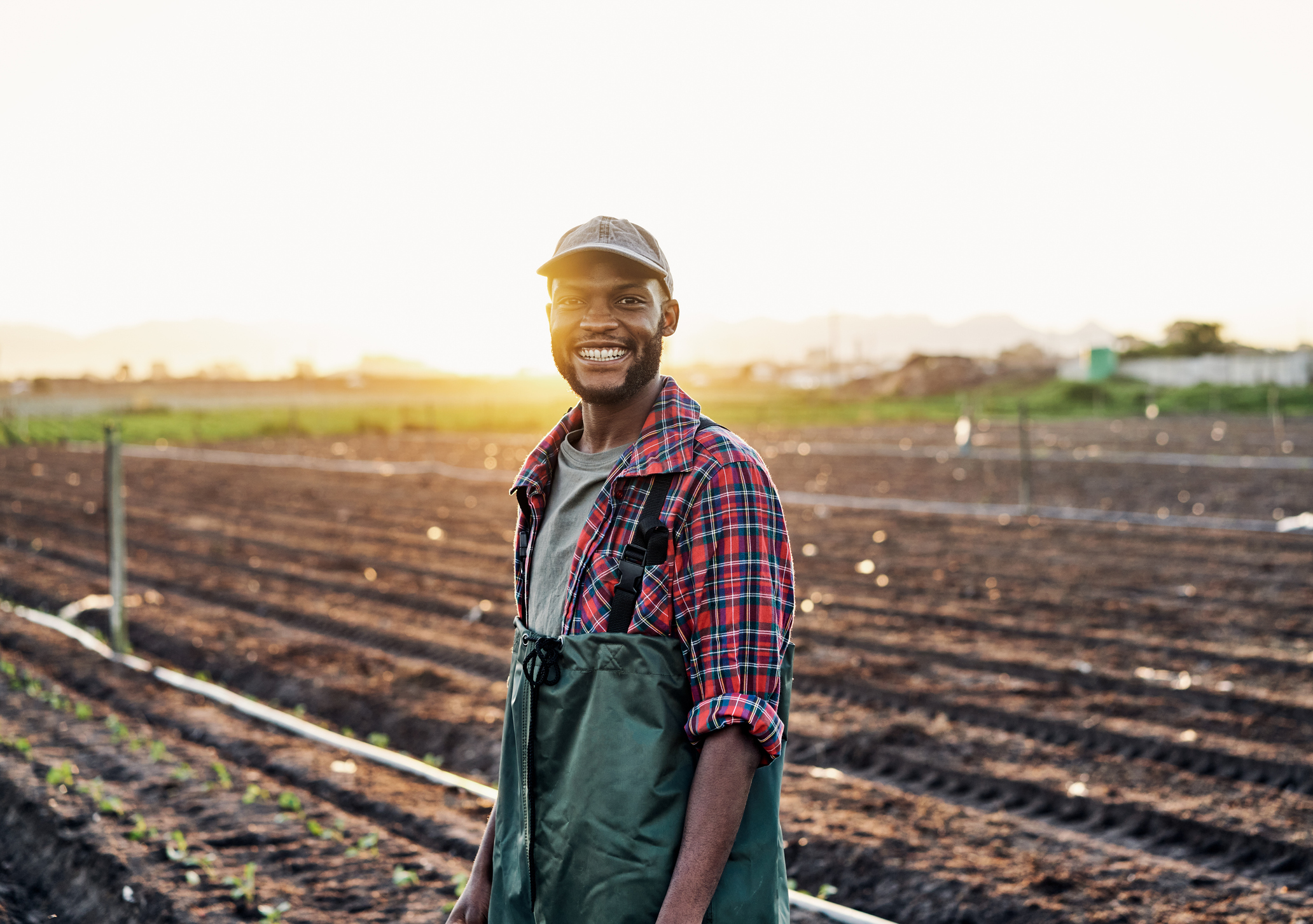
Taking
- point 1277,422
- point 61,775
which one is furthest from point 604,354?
point 1277,422

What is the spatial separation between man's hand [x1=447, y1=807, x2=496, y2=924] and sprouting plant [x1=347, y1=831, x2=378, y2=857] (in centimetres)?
242

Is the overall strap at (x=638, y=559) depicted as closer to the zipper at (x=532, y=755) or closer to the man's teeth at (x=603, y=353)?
the zipper at (x=532, y=755)

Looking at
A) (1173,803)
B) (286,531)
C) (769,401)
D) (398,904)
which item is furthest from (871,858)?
(769,401)

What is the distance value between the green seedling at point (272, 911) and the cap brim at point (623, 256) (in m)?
2.99

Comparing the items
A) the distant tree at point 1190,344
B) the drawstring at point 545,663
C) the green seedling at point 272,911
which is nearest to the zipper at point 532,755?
the drawstring at point 545,663

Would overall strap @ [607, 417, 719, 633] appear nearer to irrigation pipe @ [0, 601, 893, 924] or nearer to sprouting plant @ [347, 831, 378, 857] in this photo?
irrigation pipe @ [0, 601, 893, 924]

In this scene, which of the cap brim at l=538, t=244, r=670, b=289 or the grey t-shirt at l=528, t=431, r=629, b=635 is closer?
the cap brim at l=538, t=244, r=670, b=289

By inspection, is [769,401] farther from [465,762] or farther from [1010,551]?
[465,762]

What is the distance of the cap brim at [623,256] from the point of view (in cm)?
188

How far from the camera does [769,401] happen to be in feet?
198

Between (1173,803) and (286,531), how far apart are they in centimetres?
1098

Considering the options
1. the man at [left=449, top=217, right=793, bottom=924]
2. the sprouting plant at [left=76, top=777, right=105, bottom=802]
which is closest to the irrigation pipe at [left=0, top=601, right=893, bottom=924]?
the sprouting plant at [left=76, top=777, right=105, bottom=802]

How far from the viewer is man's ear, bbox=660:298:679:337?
2.06 meters

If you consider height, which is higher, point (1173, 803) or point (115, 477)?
point (115, 477)
